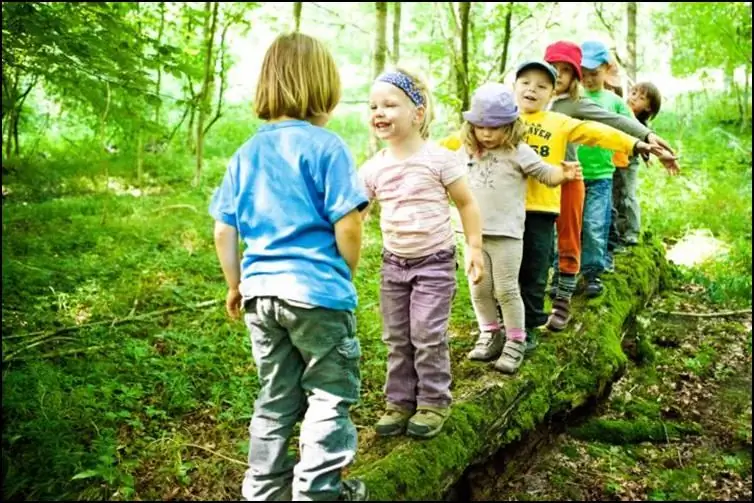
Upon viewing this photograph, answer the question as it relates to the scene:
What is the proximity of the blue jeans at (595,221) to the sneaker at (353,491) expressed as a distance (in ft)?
11.2

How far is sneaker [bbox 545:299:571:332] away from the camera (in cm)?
496

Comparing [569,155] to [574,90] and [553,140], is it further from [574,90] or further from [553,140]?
[553,140]

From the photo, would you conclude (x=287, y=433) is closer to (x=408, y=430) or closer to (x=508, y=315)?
(x=408, y=430)

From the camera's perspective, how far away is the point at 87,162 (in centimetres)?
1061

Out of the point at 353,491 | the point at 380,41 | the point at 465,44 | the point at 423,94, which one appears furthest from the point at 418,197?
the point at 380,41

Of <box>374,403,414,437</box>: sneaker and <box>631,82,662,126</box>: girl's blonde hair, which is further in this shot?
<box>631,82,662,126</box>: girl's blonde hair

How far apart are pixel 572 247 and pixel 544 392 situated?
1.28 meters

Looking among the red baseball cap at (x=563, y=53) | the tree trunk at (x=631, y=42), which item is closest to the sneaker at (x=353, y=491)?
the red baseball cap at (x=563, y=53)

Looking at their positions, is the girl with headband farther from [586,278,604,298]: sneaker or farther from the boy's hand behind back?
[586,278,604,298]: sneaker

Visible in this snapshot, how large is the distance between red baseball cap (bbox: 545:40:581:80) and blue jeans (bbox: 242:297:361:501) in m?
2.86

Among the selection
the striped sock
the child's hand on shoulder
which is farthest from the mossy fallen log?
the child's hand on shoulder

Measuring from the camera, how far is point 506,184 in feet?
12.8

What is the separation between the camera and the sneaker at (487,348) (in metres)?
4.22

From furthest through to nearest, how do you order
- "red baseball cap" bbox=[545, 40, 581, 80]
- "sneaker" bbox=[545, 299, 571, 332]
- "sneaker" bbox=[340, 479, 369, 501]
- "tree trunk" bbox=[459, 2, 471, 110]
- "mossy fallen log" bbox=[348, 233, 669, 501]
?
1. "tree trunk" bbox=[459, 2, 471, 110]
2. "sneaker" bbox=[545, 299, 571, 332]
3. "red baseball cap" bbox=[545, 40, 581, 80]
4. "mossy fallen log" bbox=[348, 233, 669, 501]
5. "sneaker" bbox=[340, 479, 369, 501]
